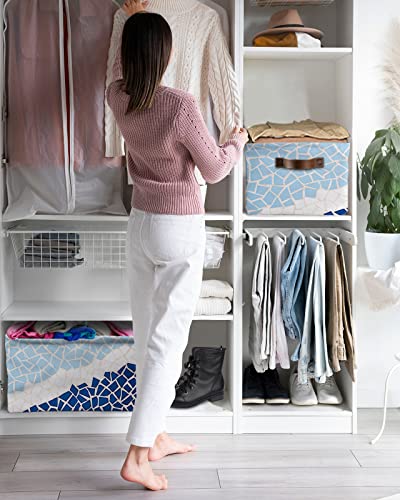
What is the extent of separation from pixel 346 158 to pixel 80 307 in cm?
130

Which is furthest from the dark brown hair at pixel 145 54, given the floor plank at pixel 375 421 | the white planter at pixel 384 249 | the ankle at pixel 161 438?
the floor plank at pixel 375 421

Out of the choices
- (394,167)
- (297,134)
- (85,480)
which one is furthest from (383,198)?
(85,480)

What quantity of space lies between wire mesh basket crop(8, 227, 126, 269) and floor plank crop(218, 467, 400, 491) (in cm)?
104

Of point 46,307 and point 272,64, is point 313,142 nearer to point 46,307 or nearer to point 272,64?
point 272,64

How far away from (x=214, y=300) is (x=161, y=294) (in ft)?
1.62

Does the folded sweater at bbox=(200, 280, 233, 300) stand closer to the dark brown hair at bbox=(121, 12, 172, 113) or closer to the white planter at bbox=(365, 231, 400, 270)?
the white planter at bbox=(365, 231, 400, 270)

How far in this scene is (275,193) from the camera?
305cm

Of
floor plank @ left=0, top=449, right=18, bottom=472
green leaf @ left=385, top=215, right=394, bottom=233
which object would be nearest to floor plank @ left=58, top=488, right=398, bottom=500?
floor plank @ left=0, top=449, right=18, bottom=472

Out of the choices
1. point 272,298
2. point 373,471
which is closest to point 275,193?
point 272,298

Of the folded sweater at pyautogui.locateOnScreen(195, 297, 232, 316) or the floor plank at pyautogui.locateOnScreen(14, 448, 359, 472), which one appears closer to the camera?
the floor plank at pyautogui.locateOnScreen(14, 448, 359, 472)

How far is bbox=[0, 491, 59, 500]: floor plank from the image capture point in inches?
98.2

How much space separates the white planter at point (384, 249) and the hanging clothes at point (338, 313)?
152 mm

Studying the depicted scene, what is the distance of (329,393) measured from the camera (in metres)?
3.24

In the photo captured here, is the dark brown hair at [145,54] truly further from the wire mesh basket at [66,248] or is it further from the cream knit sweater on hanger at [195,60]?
the wire mesh basket at [66,248]
